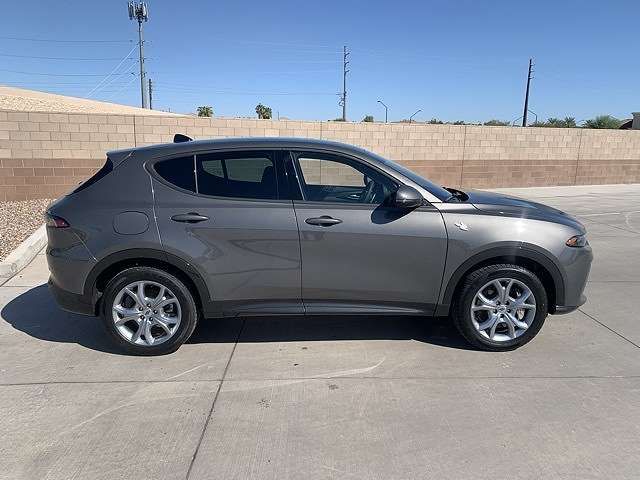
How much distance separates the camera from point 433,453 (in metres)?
2.59

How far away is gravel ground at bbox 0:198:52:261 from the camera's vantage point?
6923mm

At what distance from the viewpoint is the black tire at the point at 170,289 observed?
3.58m

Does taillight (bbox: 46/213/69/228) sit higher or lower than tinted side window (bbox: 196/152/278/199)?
lower

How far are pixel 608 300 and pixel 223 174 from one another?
169 inches

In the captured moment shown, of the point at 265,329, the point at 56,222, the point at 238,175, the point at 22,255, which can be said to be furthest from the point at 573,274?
the point at 22,255

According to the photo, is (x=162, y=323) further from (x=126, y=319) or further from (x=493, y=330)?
(x=493, y=330)

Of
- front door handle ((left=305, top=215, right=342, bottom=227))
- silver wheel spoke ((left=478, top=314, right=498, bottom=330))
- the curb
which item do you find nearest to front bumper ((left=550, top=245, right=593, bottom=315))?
silver wheel spoke ((left=478, top=314, right=498, bottom=330))

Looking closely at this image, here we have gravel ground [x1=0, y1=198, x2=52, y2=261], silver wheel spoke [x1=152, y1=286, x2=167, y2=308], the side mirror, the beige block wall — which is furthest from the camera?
the beige block wall

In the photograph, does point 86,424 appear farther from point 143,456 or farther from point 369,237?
point 369,237

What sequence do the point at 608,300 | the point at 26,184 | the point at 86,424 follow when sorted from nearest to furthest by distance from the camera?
the point at 86,424 < the point at 608,300 < the point at 26,184

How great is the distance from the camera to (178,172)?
3.65 metres

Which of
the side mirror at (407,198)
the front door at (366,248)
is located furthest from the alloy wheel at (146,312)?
the side mirror at (407,198)

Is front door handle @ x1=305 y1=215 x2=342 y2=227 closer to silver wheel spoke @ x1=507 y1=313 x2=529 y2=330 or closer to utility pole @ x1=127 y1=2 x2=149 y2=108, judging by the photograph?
silver wheel spoke @ x1=507 y1=313 x2=529 y2=330

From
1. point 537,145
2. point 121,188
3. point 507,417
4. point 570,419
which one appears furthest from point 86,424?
point 537,145
